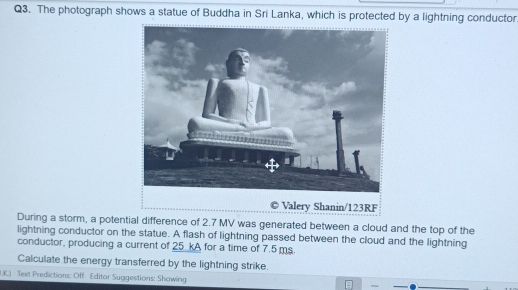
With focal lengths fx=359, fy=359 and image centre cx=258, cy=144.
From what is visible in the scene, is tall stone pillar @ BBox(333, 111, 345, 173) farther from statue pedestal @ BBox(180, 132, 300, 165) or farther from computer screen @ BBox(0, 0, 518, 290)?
statue pedestal @ BBox(180, 132, 300, 165)

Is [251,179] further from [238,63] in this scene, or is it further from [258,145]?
[238,63]

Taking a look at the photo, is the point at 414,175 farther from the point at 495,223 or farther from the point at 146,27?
the point at 146,27

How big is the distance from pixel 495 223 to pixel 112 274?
1.21 meters

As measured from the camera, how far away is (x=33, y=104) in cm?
113

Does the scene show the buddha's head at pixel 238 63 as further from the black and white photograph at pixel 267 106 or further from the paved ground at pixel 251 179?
the paved ground at pixel 251 179

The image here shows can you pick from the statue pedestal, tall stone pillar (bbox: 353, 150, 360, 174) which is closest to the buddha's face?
the statue pedestal

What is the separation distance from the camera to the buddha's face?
1.11 metres

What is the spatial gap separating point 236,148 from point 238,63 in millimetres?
269

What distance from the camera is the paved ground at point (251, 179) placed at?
3.67 feet

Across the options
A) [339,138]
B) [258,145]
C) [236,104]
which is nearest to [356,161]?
[339,138]

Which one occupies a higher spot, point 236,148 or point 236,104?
point 236,104

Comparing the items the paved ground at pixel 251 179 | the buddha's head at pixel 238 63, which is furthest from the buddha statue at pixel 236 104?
the paved ground at pixel 251 179

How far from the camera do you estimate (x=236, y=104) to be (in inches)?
46.1

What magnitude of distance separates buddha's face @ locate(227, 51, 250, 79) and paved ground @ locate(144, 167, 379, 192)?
306 millimetres
